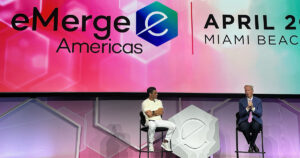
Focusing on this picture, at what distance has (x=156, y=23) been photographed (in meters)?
4.53

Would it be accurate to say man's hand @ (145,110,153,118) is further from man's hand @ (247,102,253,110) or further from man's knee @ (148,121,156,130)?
man's hand @ (247,102,253,110)

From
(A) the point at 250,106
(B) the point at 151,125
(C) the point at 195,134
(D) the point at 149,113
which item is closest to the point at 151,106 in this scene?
(D) the point at 149,113

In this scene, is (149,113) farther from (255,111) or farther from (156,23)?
(156,23)

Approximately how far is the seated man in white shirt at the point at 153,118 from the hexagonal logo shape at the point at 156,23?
0.82 m

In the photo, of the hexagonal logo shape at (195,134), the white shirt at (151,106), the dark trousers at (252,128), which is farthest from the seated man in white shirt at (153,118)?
the dark trousers at (252,128)

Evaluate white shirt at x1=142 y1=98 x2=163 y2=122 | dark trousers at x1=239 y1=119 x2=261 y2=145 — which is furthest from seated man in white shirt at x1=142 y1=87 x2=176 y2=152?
dark trousers at x1=239 y1=119 x2=261 y2=145

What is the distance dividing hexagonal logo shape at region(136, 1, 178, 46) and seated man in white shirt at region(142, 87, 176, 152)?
82cm

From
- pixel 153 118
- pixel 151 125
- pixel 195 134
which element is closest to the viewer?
pixel 151 125

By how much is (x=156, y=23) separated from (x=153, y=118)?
1.35 meters

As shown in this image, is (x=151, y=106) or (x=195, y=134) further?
(x=195, y=134)

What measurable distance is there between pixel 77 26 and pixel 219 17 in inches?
Answer: 73.7

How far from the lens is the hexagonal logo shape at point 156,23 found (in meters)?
4.47

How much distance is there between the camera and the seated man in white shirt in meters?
3.80

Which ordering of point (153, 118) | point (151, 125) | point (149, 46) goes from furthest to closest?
point (149, 46)
point (153, 118)
point (151, 125)
